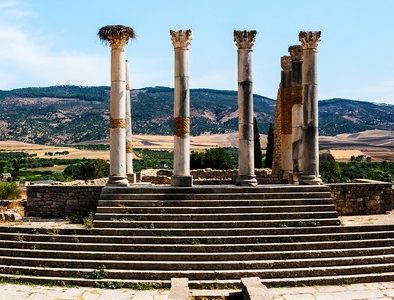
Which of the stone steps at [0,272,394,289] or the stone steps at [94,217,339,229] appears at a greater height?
the stone steps at [94,217,339,229]

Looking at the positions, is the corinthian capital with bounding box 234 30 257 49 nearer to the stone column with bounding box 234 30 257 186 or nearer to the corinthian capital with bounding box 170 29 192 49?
the stone column with bounding box 234 30 257 186

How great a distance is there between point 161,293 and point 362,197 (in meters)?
9.55

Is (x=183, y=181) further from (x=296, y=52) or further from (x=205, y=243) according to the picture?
(x=296, y=52)

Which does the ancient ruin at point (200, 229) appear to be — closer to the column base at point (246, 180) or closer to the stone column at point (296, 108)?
the column base at point (246, 180)

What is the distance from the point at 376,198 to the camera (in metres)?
19.0

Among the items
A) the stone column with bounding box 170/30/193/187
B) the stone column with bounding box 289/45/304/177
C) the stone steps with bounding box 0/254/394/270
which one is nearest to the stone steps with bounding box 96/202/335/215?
the stone column with bounding box 170/30/193/187

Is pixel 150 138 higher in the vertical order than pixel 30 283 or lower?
higher

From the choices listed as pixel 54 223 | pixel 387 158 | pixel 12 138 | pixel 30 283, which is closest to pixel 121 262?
pixel 30 283

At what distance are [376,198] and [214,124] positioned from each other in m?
174

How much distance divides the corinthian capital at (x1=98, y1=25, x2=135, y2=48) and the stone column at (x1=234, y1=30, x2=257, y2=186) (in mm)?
4024

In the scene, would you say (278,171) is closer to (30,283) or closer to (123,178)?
(123,178)

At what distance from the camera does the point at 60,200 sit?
18.5 meters

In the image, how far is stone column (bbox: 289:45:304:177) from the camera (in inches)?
853

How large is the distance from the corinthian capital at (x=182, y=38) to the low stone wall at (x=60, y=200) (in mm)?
5946
